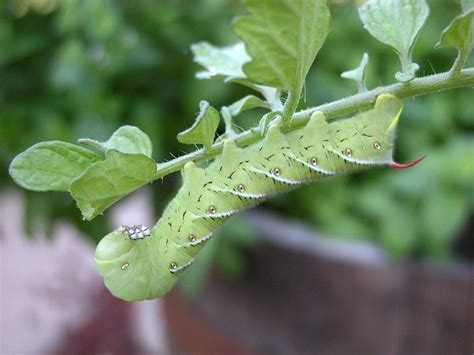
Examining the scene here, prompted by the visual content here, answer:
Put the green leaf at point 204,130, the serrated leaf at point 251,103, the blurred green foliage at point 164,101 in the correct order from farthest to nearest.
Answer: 1. the blurred green foliage at point 164,101
2. the serrated leaf at point 251,103
3. the green leaf at point 204,130

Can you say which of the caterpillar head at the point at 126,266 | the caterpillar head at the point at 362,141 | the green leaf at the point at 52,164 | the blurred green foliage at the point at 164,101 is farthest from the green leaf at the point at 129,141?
the blurred green foliage at the point at 164,101

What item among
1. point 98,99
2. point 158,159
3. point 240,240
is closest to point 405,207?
point 240,240

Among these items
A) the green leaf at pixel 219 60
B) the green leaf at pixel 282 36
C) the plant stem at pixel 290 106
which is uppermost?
the green leaf at pixel 282 36

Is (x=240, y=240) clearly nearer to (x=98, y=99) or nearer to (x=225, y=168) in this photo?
(x=98, y=99)

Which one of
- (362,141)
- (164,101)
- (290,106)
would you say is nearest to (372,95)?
(290,106)

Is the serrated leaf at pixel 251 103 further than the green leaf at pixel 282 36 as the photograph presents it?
Yes

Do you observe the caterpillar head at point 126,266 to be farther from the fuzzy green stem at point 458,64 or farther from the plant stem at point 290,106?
the fuzzy green stem at point 458,64

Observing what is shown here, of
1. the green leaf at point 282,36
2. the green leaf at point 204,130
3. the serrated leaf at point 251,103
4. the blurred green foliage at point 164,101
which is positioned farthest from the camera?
the blurred green foliage at point 164,101
